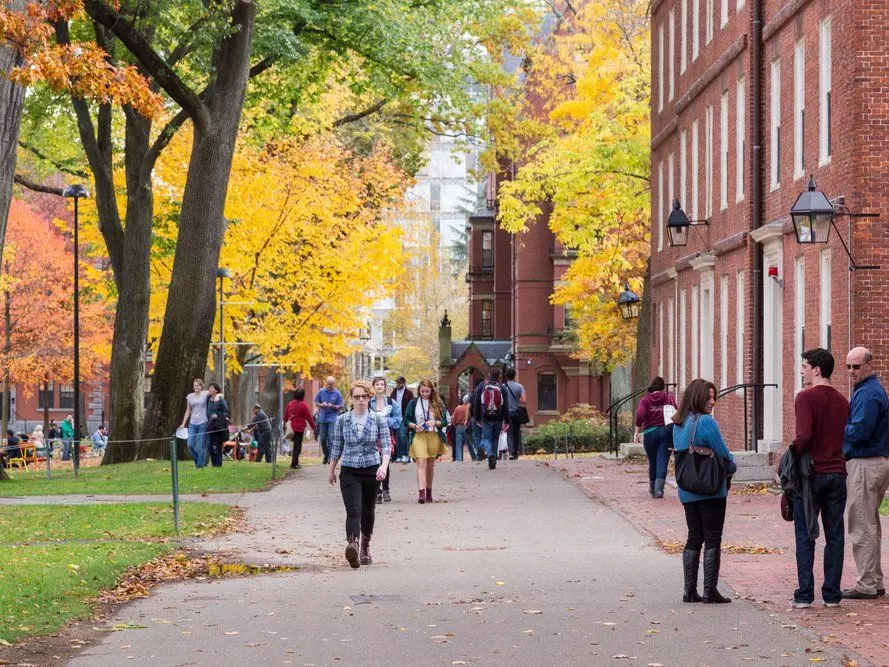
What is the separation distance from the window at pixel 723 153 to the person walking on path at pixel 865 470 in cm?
1805

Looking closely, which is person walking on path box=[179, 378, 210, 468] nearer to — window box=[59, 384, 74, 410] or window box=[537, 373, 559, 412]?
window box=[537, 373, 559, 412]

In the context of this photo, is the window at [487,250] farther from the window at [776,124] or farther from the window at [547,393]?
the window at [776,124]

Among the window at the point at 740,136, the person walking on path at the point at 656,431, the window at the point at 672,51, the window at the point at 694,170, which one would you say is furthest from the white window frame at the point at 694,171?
the person walking on path at the point at 656,431

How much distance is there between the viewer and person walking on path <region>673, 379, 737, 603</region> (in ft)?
38.3

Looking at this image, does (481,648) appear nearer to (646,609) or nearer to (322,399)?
(646,609)

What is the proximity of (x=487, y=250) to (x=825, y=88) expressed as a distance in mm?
66930

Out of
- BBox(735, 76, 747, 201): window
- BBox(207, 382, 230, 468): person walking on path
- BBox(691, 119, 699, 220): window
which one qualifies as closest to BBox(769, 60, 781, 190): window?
BBox(735, 76, 747, 201): window

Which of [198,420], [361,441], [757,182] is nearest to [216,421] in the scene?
[198,420]

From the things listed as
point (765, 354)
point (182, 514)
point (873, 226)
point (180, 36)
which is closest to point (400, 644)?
point (182, 514)

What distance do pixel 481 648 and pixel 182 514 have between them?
10.1 meters

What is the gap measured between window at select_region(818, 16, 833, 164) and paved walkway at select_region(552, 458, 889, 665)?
479cm

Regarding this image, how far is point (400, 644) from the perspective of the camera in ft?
32.7

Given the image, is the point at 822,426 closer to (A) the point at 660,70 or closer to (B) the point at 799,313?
(B) the point at 799,313

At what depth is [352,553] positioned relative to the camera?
14320 mm
